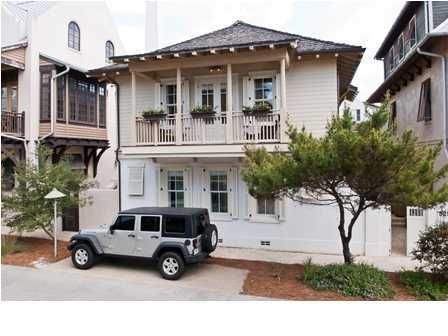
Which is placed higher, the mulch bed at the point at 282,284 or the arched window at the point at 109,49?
the arched window at the point at 109,49

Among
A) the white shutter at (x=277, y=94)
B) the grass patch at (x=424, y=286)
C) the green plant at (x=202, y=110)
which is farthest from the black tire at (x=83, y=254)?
the grass patch at (x=424, y=286)

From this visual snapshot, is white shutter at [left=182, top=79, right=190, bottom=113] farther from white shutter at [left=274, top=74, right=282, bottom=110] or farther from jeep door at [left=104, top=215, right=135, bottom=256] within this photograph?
jeep door at [left=104, top=215, right=135, bottom=256]

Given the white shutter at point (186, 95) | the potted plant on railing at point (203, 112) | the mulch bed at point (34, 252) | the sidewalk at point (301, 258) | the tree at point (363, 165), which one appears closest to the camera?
the tree at point (363, 165)

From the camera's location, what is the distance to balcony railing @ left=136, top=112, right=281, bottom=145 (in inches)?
334

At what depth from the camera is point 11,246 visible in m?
8.62

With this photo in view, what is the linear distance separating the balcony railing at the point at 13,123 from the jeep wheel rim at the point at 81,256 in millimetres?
6808

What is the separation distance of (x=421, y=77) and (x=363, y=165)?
8336 mm

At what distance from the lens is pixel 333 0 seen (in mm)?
7957

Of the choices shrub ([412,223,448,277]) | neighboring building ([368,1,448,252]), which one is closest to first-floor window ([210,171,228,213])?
neighboring building ([368,1,448,252])

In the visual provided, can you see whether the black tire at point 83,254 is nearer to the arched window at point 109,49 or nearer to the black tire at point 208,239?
the black tire at point 208,239

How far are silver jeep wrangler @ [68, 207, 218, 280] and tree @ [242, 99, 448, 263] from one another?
1.80m

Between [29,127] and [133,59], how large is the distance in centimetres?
570

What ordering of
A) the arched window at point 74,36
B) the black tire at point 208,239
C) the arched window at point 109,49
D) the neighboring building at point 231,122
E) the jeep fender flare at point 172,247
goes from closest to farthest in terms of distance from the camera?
the jeep fender flare at point 172,247, the black tire at point 208,239, the neighboring building at point 231,122, the arched window at point 74,36, the arched window at point 109,49

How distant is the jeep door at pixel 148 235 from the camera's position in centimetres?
670
